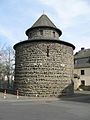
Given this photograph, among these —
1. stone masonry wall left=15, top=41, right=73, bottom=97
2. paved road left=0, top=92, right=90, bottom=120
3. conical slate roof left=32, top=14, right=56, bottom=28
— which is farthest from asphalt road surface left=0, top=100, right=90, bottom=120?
conical slate roof left=32, top=14, right=56, bottom=28

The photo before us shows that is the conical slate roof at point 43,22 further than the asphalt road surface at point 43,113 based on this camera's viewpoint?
Yes

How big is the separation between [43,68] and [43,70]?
221 millimetres

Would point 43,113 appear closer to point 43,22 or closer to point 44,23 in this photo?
point 44,23

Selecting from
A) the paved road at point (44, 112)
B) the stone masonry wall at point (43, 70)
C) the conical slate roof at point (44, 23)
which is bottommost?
the paved road at point (44, 112)

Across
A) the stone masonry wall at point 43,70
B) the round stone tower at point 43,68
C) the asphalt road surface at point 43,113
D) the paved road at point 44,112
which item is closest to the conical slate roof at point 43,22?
the round stone tower at point 43,68

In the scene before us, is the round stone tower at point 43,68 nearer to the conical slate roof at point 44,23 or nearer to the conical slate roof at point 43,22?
the conical slate roof at point 44,23

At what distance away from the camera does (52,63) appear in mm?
27938

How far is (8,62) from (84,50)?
1754 centimetres

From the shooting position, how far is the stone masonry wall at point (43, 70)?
27.6 metres

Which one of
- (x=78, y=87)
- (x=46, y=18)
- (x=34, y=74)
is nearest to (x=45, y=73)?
(x=34, y=74)

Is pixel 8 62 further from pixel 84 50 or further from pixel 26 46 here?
pixel 26 46

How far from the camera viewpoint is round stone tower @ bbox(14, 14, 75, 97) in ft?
90.6

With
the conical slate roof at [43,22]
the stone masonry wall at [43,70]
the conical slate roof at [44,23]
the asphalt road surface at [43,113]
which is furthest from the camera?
the conical slate roof at [43,22]

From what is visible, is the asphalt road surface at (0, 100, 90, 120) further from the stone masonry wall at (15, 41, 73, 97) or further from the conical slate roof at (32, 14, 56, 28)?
the conical slate roof at (32, 14, 56, 28)
